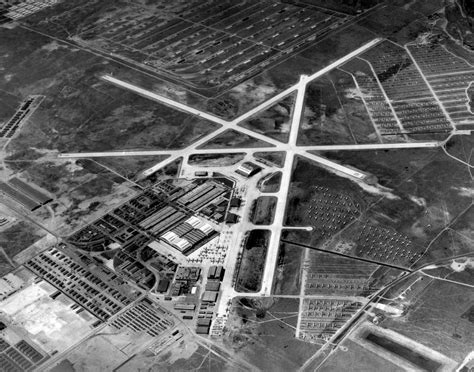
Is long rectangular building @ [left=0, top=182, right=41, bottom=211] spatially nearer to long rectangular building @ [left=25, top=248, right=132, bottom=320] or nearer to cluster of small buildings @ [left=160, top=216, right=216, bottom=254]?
long rectangular building @ [left=25, top=248, right=132, bottom=320]

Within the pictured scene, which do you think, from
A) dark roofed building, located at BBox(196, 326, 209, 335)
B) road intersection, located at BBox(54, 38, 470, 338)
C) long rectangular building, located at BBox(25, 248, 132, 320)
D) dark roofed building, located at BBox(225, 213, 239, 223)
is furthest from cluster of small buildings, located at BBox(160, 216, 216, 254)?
dark roofed building, located at BBox(196, 326, 209, 335)

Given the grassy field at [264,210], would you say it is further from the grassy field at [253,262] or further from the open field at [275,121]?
the open field at [275,121]

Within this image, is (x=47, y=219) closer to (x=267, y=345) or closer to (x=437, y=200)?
(x=267, y=345)

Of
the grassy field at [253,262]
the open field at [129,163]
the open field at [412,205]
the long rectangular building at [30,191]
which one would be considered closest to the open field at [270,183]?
the open field at [412,205]

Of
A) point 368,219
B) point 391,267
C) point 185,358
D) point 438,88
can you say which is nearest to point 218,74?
point 438,88

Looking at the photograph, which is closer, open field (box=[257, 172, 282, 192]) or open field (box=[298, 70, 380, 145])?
open field (box=[257, 172, 282, 192])

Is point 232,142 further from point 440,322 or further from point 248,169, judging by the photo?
point 440,322
